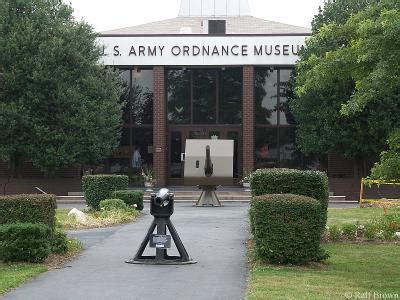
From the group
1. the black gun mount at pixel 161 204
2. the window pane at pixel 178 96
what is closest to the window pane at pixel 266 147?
the window pane at pixel 178 96

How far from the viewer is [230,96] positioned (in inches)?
1344

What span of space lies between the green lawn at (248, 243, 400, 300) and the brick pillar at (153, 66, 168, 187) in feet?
67.0

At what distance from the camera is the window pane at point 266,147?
33750 mm

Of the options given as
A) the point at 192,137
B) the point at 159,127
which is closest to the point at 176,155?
the point at 192,137

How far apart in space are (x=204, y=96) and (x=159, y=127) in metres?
2.86

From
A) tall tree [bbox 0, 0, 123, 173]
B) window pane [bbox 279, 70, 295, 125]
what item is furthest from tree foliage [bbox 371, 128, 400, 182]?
window pane [bbox 279, 70, 295, 125]

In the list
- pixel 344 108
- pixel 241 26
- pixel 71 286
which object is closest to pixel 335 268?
pixel 344 108

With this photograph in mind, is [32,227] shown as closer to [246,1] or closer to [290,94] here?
[290,94]

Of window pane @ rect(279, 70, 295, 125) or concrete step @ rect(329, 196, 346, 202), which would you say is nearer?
concrete step @ rect(329, 196, 346, 202)

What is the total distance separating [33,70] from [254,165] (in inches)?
438

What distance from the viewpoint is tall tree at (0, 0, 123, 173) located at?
28656 millimetres

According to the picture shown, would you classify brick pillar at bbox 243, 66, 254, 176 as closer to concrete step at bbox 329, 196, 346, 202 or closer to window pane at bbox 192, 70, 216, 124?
window pane at bbox 192, 70, 216, 124

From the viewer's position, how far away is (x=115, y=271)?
10672mm

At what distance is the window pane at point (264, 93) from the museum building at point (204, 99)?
47mm
